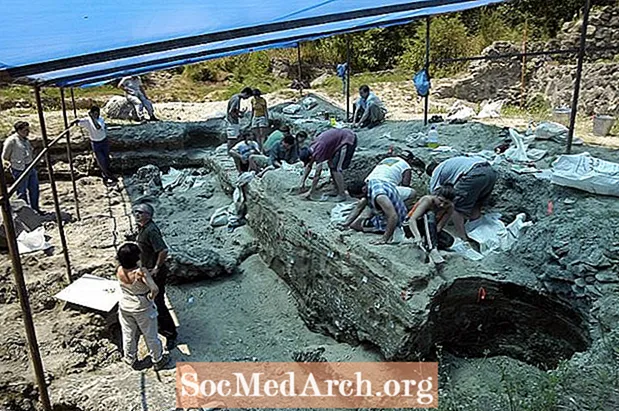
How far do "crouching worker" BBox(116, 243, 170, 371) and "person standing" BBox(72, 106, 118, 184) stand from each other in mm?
5297

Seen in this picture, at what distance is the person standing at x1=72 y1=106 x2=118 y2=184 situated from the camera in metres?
8.74

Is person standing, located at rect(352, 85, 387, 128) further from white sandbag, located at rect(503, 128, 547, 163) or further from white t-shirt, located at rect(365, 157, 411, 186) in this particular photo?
white t-shirt, located at rect(365, 157, 411, 186)

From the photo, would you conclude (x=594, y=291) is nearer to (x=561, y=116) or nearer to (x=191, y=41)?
(x=191, y=41)

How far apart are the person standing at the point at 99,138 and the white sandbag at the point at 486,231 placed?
6.33 m

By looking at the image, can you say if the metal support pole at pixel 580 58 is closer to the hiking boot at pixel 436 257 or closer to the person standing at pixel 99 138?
the hiking boot at pixel 436 257

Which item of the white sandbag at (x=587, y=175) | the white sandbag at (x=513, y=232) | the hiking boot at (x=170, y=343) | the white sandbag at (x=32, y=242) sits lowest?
the hiking boot at (x=170, y=343)

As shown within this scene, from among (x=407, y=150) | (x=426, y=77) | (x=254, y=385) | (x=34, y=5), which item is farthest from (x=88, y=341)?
(x=426, y=77)

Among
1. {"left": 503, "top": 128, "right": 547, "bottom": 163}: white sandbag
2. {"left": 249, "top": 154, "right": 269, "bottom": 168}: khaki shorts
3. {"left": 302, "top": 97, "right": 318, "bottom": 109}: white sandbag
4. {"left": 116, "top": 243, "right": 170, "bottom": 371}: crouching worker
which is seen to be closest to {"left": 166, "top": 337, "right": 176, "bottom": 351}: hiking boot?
{"left": 116, "top": 243, "right": 170, "bottom": 371}: crouching worker

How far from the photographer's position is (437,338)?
14.4 feet

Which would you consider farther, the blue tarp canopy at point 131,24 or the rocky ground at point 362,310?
the rocky ground at point 362,310

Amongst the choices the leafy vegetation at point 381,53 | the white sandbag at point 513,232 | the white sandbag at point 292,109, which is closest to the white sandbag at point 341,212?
the white sandbag at point 513,232

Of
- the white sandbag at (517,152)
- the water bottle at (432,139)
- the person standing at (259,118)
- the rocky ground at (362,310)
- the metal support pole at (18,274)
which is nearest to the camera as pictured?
the metal support pole at (18,274)

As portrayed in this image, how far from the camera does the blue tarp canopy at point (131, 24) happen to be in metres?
2.89

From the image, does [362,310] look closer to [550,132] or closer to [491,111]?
[550,132]
